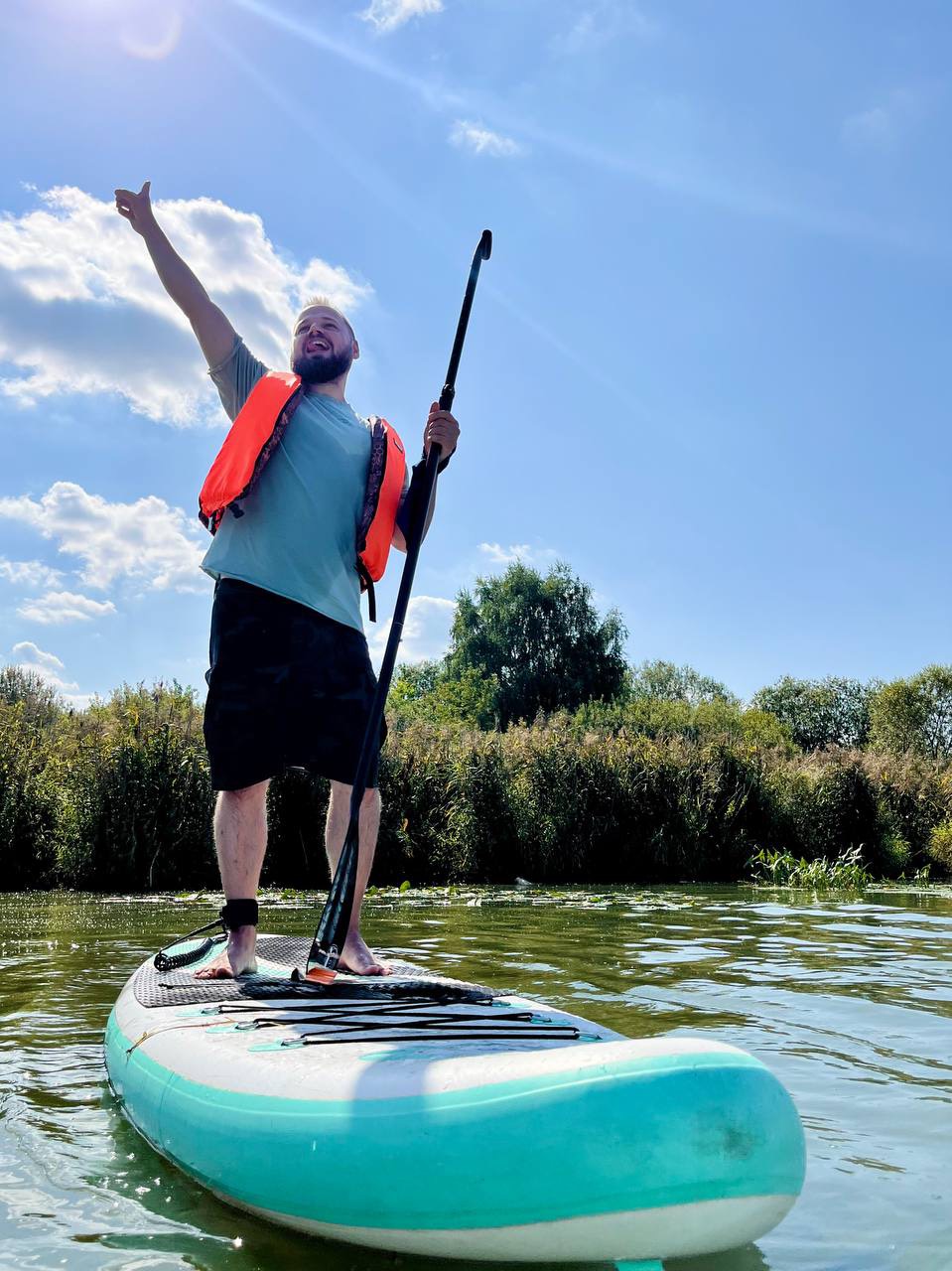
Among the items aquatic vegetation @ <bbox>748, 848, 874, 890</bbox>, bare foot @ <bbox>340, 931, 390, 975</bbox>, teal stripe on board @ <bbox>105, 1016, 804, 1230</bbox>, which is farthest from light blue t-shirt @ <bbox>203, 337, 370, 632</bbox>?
aquatic vegetation @ <bbox>748, 848, 874, 890</bbox>

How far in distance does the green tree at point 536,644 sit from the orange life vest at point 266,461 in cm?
3667

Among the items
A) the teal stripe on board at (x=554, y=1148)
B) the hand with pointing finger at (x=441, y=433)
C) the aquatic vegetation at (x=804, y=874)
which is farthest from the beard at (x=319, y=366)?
the aquatic vegetation at (x=804, y=874)

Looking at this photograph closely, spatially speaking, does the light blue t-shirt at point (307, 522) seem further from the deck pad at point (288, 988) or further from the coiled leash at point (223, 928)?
the deck pad at point (288, 988)

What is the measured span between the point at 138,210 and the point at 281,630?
5.57 ft

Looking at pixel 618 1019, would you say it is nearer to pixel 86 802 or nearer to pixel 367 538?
pixel 367 538

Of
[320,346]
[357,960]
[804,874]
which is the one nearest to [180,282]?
[320,346]

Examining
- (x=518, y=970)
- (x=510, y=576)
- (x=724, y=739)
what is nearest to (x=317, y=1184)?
(x=518, y=970)

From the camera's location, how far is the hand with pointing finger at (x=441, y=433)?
3938 mm

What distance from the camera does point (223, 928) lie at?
382 cm

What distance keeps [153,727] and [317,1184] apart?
10.5 meters

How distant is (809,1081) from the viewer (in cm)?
318

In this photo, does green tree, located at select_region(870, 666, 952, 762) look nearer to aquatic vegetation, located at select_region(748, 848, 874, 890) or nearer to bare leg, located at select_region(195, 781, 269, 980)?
aquatic vegetation, located at select_region(748, 848, 874, 890)

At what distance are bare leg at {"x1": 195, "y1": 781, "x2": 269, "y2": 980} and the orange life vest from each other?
94 centimetres

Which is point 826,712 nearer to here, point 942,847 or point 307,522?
point 942,847
